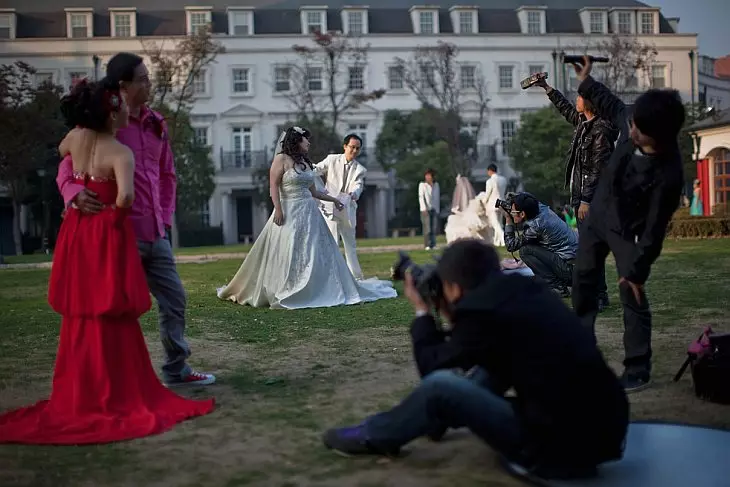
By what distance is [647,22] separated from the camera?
2448 inches

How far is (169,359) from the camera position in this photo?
6.18 meters

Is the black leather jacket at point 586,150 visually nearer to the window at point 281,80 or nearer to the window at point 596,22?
the window at point 281,80

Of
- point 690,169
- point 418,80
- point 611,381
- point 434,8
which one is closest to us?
point 611,381

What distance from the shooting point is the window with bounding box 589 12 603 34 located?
200ft

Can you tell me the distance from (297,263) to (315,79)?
48.0 m

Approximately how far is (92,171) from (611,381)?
3.22m

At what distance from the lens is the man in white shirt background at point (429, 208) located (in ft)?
78.4

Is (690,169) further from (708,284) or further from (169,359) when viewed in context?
(169,359)

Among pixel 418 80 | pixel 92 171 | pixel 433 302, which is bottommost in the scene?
pixel 433 302

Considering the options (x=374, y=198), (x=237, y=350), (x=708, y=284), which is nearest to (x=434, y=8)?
(x=374, y=198)

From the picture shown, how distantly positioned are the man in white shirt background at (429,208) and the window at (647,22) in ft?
138

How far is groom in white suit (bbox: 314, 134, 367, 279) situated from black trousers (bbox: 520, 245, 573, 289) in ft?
11.5

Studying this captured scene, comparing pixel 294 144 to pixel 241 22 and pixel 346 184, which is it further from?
pixel 241 22

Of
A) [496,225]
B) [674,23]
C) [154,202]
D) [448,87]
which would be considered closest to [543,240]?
[154,202]
